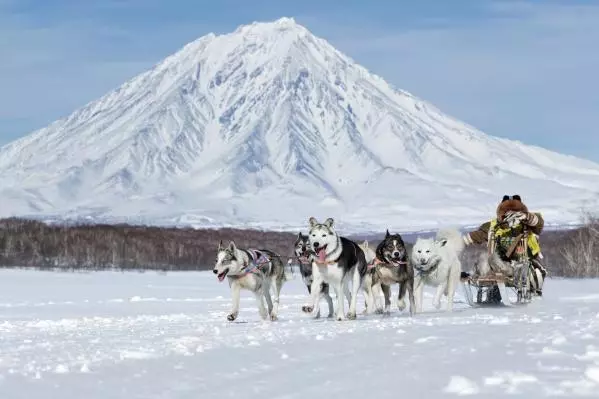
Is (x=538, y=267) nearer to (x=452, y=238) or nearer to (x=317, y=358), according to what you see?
(x=452, y=238)

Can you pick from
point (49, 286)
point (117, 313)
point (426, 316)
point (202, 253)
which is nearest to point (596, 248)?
point (202, 253)

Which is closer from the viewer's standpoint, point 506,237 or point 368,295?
point 368,295

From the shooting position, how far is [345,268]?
40.4ft

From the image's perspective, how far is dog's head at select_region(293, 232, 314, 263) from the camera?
1254 centimetres

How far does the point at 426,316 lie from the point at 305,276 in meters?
1.98

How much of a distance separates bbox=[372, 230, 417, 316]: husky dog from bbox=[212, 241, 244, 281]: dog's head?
1.74m

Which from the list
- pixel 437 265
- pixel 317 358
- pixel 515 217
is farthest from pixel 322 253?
pixel 317 358

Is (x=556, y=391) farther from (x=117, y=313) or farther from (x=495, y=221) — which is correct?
(x=117, y=313)

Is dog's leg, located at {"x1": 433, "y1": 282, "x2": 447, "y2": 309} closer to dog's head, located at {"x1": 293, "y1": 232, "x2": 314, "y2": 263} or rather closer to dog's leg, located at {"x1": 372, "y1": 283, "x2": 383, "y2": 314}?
dog's leg, located at {"x1": 372, "y1": 283, "x2": 383, "y2": 314}

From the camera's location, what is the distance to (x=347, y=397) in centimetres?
606

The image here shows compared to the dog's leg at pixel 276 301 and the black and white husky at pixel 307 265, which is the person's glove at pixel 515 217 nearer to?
the black and white husky at pixel 307 265

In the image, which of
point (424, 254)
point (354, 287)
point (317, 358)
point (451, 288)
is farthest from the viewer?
point (451, 288)

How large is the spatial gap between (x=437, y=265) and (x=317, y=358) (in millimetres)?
6021

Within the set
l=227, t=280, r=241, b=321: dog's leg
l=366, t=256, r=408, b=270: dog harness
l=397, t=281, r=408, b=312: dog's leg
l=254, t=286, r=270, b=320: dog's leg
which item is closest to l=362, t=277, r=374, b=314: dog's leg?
l=366, t=256, r=408, b=270: dog harness
